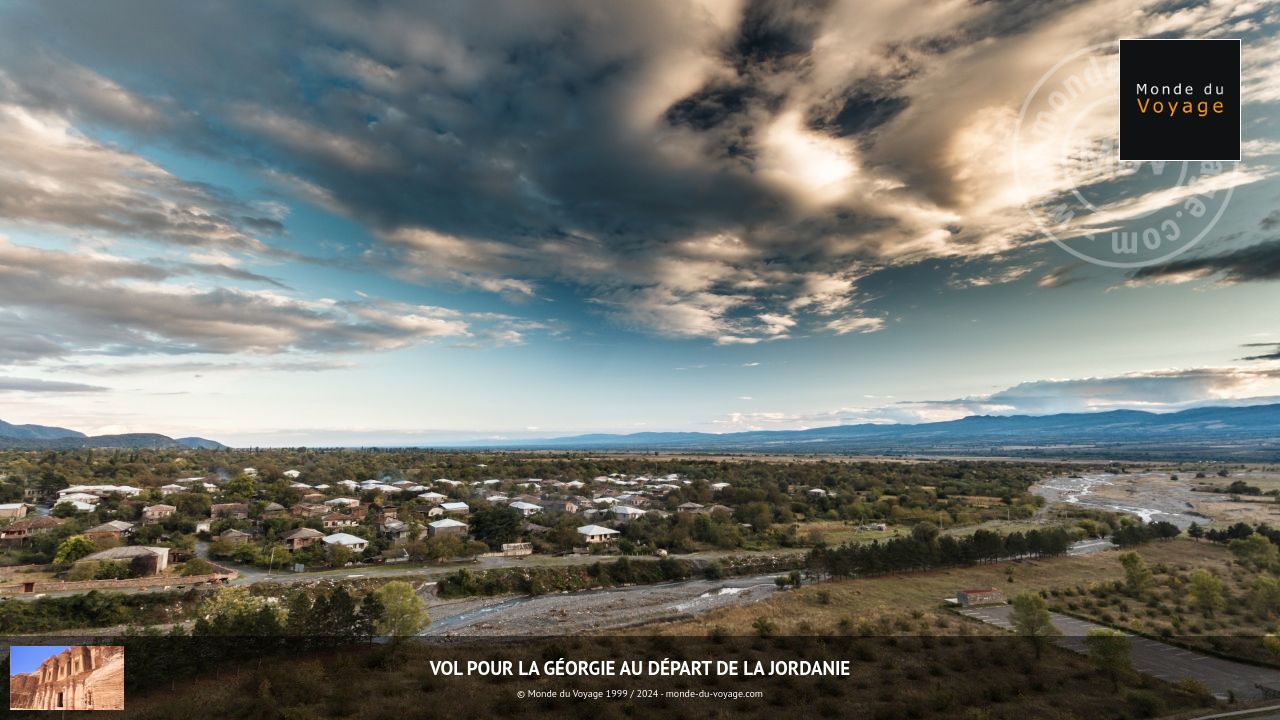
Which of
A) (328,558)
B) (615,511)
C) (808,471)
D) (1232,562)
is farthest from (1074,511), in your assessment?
(328,558)

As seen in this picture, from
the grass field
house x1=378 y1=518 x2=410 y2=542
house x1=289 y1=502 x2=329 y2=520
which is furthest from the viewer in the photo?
house x1=289 y1=502 x2=329 y2=520

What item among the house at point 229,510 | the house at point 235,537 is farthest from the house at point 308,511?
the house at point 235,537

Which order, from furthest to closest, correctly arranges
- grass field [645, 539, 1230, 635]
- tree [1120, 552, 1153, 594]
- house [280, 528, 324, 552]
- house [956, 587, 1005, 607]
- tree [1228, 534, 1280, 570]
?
house [280, 528, 324, 552], tree [1228, 534, 1280, 570], tree [1120, 552, 1153, 594], house [956, 587, 1005, 607], grass field [645, 539, 1230, 635]

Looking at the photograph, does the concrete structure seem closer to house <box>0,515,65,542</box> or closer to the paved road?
the paved road

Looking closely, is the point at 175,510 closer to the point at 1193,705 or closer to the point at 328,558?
the point at 328,558

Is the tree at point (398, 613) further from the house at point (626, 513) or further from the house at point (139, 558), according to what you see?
the house at point (626, 513)

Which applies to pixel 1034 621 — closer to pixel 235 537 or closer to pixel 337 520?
pixel 235 537

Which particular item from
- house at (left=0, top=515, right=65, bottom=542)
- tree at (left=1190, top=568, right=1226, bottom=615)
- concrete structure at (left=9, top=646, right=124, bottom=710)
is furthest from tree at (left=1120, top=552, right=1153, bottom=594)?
house at (left=0, top=515, right=65, bottom=542)
